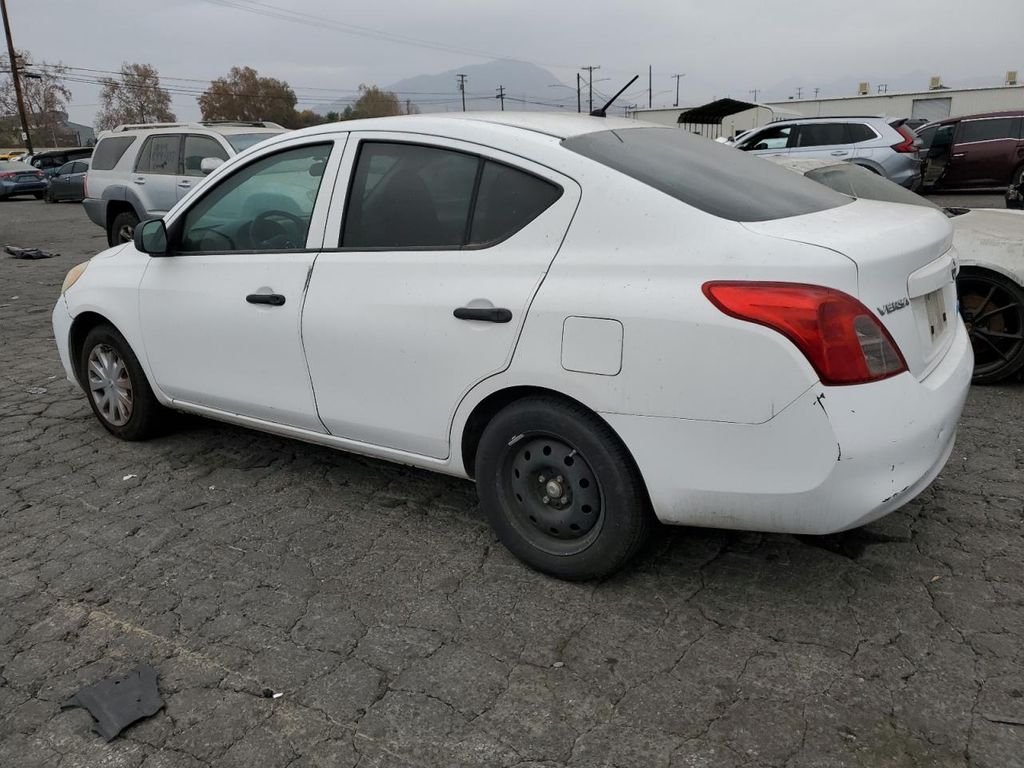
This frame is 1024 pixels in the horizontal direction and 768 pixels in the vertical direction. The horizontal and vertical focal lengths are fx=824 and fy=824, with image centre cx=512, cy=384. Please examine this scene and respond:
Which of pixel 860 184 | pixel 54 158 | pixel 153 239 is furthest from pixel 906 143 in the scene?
pixel 54 158

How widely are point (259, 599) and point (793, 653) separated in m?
1.87

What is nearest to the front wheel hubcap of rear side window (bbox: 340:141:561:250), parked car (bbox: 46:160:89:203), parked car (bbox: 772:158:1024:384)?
rear side window (bbox: 340:141:561:250)

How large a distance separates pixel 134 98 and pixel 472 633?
3755 inches

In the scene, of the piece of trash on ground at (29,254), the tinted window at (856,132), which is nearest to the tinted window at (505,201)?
the piece of trash on ground at (29,254)

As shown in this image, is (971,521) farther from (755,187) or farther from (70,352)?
(70,352)

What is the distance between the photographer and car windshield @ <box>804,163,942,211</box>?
5480 mm

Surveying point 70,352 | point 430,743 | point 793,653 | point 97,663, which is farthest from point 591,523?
point 70,352

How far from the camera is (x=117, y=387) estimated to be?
4562 mm

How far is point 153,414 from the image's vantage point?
4.52 meters

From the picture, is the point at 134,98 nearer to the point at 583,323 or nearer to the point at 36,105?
the point at 36,105

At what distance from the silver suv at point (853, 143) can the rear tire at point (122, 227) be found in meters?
9.93

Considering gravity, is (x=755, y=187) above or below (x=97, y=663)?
above

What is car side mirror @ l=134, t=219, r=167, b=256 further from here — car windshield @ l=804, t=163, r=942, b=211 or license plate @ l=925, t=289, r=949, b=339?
car windshield @ l=804, t=163, r=942, b=211

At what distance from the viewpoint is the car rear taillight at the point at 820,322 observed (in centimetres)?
239
